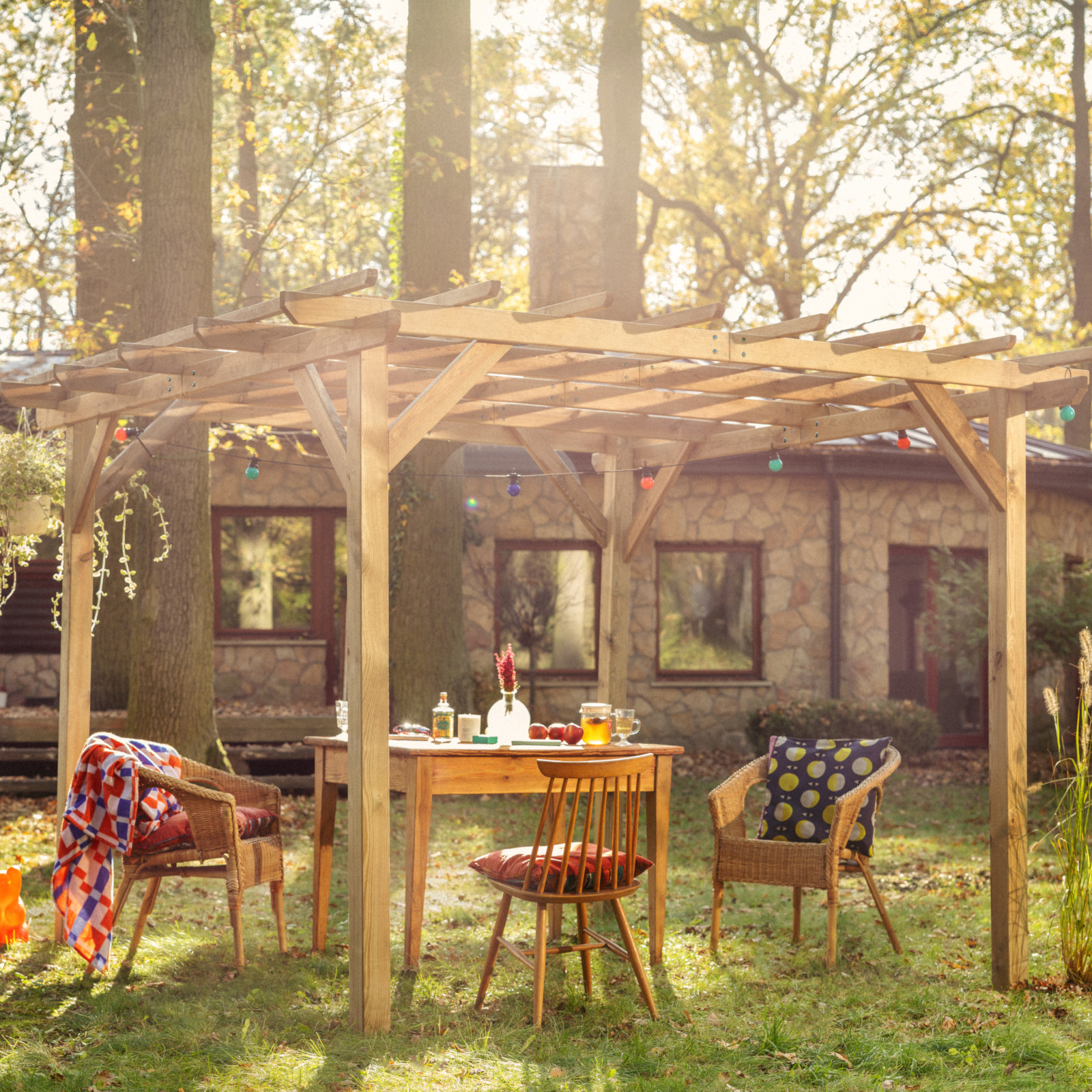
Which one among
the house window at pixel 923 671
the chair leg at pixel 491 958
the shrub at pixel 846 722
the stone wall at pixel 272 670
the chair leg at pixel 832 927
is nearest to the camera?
the chair leg at pixel 491 958

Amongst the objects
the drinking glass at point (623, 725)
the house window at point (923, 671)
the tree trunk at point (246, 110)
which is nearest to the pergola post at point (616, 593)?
the drinking glass at point (623, 725)

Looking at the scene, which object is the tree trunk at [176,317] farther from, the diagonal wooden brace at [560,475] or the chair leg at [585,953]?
the chair leg at [585,953]

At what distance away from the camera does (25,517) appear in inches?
217

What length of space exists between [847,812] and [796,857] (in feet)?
0.94

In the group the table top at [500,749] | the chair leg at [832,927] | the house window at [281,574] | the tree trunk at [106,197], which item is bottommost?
the chair leg at [832,927]

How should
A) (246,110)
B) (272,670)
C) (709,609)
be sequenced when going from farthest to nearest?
1. (246,110)
2. (709,609)
3. (272,670)

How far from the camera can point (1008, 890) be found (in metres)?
4.63

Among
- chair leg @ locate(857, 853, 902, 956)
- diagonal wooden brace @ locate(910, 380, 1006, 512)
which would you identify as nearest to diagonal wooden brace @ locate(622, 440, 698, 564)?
diagonal wooden brace @ locate(910, 380, 1006, 512)

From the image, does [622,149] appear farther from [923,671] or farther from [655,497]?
[655,497]

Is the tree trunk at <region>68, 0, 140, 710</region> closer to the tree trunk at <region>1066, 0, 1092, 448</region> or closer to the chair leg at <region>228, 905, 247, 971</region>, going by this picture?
the chair leg at <region>228, 905, 247, 971</region>

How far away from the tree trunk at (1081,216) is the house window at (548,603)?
7583 mm

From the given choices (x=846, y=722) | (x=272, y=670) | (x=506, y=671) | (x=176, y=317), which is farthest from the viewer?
(x=272, y=670)

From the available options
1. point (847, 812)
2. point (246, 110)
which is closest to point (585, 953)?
point (847, 812)

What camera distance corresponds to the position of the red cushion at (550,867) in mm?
4195
